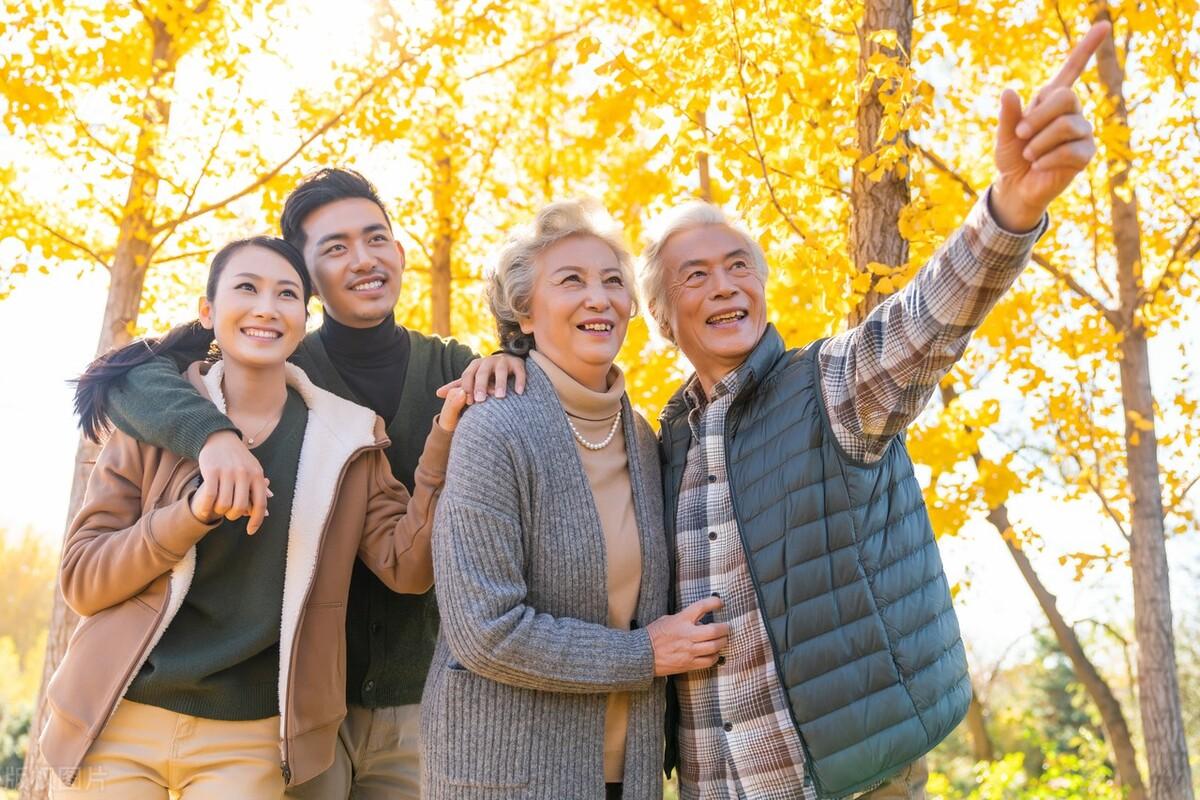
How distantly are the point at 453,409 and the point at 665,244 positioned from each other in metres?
0.84

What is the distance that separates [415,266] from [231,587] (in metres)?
6.77

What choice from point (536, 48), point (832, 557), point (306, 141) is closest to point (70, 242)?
point (306, 141)

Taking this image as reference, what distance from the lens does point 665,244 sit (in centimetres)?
302

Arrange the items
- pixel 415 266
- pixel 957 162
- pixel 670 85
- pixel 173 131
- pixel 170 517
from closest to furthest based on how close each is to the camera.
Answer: pixel 170 517 < pixel 670 85 < pixel 173 131 < pixel 957 162 < pixel 415 266

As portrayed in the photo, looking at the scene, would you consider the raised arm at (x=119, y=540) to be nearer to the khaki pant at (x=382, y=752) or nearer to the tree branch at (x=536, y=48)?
the khaki pant at (x=382, y=752)

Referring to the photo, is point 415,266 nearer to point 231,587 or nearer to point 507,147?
point 507,147

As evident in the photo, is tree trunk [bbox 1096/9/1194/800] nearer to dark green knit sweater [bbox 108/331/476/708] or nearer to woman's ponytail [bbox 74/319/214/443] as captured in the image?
dark green knit sweater [bbox 108/331/476/708]

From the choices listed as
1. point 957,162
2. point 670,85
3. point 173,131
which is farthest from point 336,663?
point 957,162

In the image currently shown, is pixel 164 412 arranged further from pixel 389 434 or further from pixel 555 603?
pixel 555 603

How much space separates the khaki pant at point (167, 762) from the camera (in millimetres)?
2400

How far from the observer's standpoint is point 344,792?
289cm

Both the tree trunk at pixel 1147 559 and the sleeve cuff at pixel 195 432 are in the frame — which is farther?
the tree trunk at pixel 1147 559

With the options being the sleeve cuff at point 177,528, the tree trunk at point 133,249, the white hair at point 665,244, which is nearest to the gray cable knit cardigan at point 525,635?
the sleeve cuff at point 177,528

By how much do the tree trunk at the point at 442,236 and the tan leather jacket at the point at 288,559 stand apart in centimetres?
546
